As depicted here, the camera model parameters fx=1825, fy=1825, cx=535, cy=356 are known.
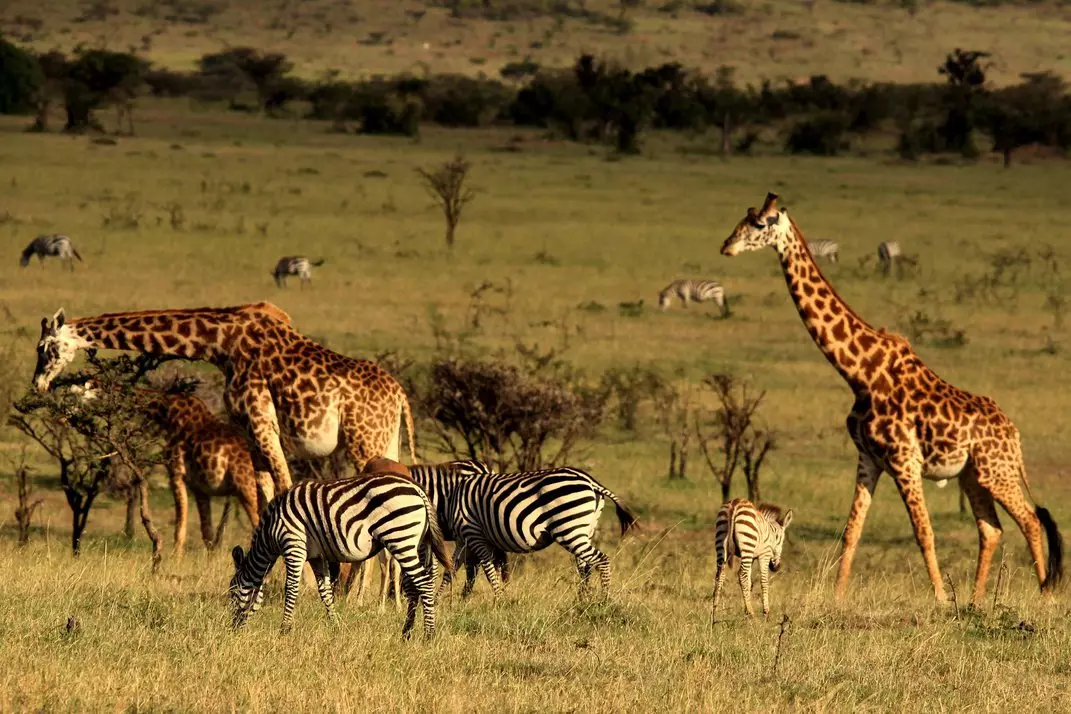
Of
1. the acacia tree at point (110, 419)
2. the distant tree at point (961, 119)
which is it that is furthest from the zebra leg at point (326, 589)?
the distant tree at point (961, 119)

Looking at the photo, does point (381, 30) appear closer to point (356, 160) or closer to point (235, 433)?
point (356, 160)

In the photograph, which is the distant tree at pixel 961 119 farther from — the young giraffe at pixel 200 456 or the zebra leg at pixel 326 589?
the zebra leg at pixel 326 589

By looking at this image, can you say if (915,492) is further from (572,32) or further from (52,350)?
(572,32)

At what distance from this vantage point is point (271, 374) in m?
13.1

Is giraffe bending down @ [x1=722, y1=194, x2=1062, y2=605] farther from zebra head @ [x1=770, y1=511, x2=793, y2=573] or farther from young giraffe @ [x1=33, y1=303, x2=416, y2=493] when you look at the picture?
young giraffe @ [x1=33, y1=303, x2=416, y2=493]

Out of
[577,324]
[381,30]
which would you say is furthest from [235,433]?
[381,30]

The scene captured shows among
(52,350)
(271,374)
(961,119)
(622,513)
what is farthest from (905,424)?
(961,119)

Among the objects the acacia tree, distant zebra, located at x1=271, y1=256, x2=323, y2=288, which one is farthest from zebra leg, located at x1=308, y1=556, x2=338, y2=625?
distant zebra, located at x1=271, y1=256, x2=323, y2=288

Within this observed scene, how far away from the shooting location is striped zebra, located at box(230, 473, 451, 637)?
32.8ft

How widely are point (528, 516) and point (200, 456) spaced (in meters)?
4.78

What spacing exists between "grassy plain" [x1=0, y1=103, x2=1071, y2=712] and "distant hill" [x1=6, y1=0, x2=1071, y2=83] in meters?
73.5

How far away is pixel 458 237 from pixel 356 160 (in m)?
20.4

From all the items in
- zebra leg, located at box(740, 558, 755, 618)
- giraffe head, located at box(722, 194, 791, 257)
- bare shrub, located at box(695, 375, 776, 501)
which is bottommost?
bare shrub, located at box(695, 375, 776, 501)

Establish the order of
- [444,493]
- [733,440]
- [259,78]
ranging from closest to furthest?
[444,493], [733,440], [259,78]
